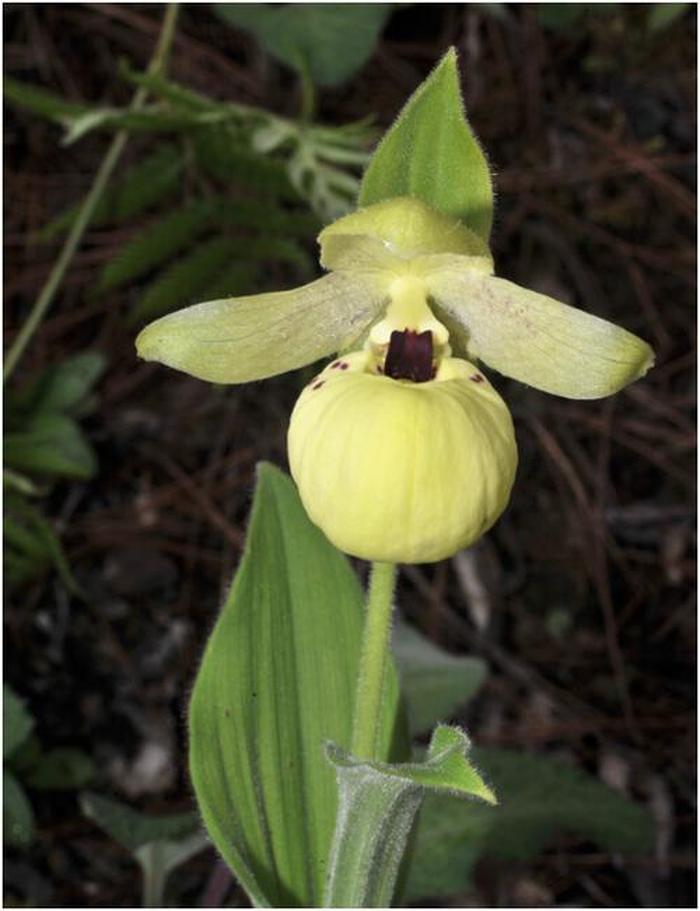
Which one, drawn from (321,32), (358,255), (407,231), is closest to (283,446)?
(321,32)

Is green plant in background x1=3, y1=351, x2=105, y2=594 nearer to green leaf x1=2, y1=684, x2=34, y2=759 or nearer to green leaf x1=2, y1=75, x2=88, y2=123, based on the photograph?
green leaf x1=2, y1=684, x2=34, y2=759

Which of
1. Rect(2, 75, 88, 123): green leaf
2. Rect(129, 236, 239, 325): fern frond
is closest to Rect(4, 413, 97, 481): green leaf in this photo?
Rect(129, 236, 239, 325): fern frond

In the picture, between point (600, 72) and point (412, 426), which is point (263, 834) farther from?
point (600, 72)

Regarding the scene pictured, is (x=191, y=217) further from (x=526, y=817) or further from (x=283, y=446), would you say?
(x=526, y=817)

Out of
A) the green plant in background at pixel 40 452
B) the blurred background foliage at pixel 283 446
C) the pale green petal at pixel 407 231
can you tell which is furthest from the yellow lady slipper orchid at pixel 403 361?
the green plant in background at pixel 40 452

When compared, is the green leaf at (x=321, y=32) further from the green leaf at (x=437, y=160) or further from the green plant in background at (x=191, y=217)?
the green leaf at (x=437, y=160)

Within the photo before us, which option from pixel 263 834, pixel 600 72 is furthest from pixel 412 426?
pixel 600 72
